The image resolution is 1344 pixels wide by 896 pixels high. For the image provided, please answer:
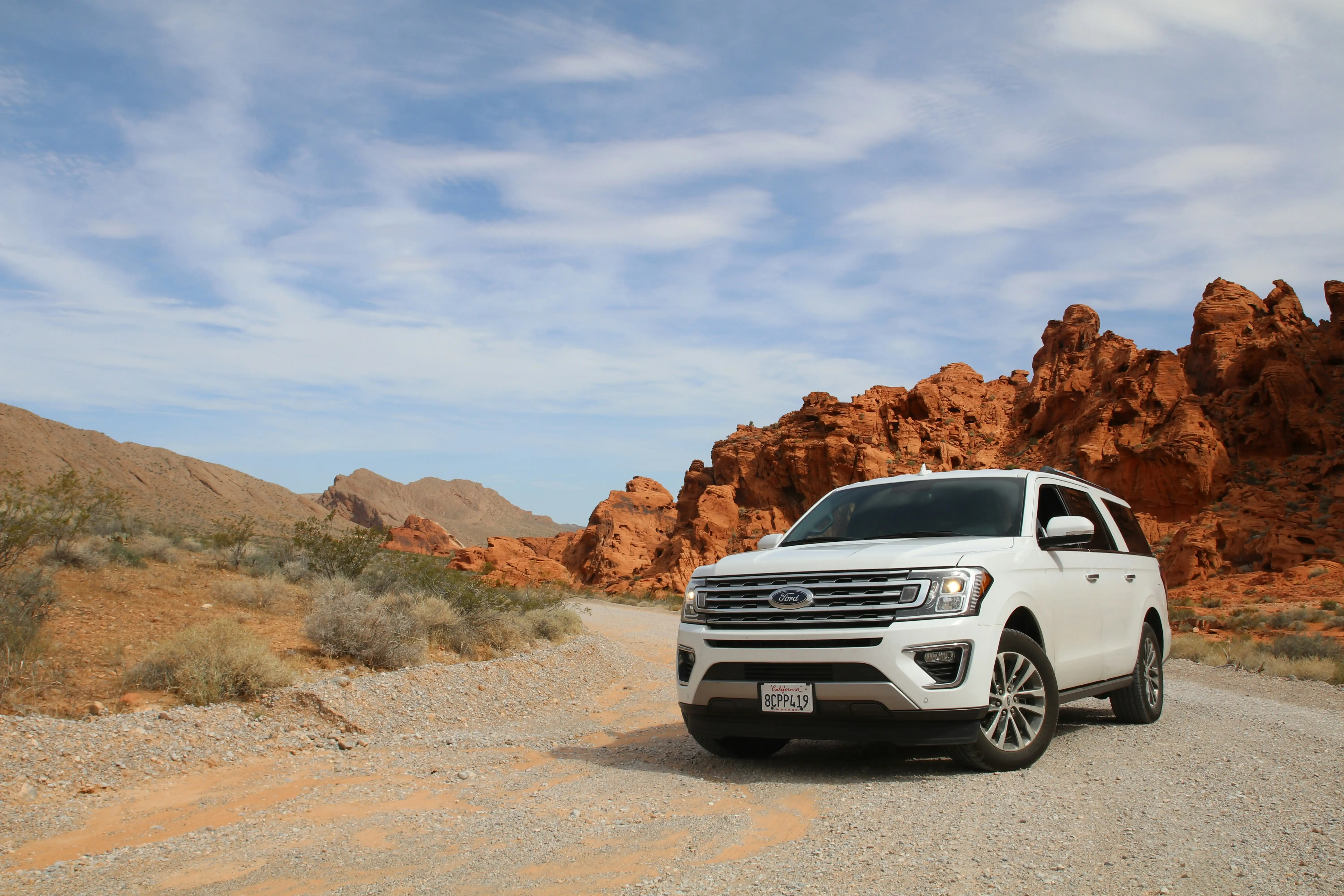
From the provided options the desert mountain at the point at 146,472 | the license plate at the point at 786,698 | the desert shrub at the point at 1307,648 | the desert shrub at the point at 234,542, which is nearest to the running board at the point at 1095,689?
the license plate at the point at 786,698

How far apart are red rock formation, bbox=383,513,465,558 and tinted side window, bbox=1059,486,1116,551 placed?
185ft

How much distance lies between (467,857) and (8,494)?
35.1 ft

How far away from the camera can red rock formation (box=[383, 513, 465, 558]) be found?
218ft

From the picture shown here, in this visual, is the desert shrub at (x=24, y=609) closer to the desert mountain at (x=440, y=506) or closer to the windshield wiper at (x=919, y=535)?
the windshield wiper at (x=919, y=535)

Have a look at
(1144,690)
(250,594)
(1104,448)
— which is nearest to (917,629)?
(1144,690)

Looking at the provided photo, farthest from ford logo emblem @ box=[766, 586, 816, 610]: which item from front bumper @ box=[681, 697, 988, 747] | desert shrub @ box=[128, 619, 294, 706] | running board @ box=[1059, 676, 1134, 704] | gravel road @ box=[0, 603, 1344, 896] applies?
desert shrub @ box=[128, 619, 294, 706]

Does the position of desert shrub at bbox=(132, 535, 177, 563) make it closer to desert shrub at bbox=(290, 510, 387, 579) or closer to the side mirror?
desert shrub at bbox=(290, 510, 387, 579)

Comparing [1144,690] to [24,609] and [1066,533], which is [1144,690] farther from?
[24,609]

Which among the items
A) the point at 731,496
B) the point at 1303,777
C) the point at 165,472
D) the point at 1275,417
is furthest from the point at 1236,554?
the point at 165,472

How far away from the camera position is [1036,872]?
3818 millimetres

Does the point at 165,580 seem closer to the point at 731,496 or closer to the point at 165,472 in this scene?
the point at 731,496

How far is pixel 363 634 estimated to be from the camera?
35.2 ft

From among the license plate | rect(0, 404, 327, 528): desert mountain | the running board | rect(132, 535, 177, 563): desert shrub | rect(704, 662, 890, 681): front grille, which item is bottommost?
the running board

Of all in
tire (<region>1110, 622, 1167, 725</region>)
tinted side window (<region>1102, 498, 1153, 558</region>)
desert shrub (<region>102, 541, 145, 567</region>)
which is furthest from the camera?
desert shrub (<region>102, 541, 145, 567</region>)
